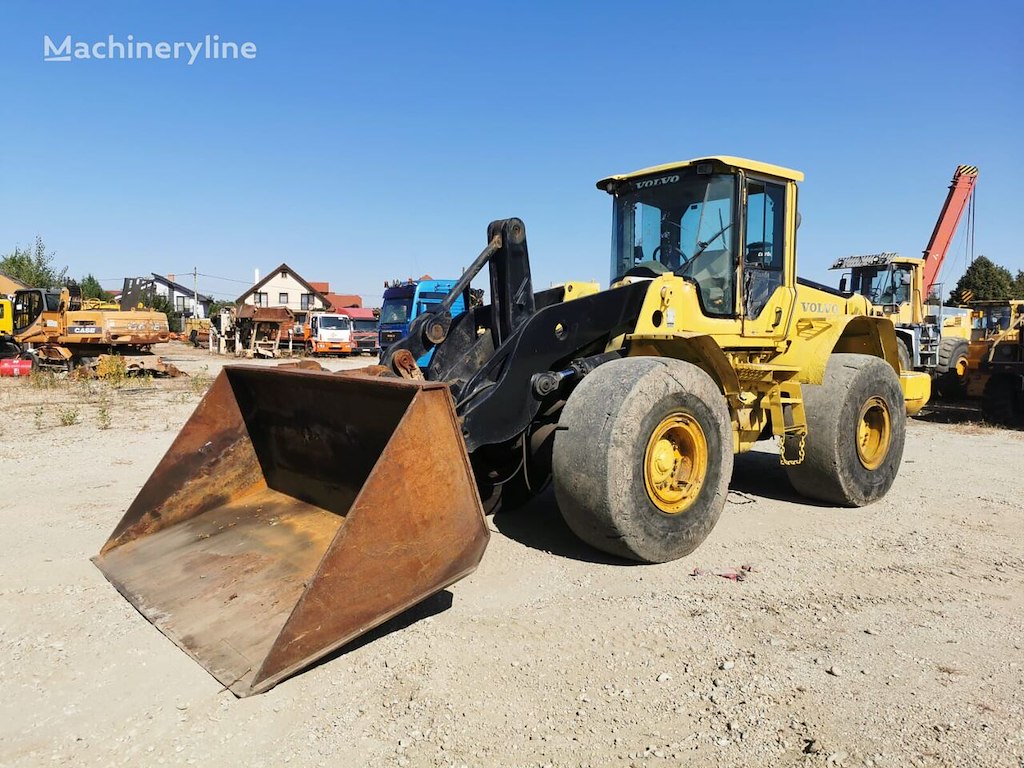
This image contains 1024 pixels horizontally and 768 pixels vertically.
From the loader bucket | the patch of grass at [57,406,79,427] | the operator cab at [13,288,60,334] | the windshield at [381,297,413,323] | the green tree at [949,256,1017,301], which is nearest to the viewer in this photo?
the loader bucket

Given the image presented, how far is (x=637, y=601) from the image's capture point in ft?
13.6

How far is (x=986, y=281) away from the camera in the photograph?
38.2m

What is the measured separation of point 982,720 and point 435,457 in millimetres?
2577

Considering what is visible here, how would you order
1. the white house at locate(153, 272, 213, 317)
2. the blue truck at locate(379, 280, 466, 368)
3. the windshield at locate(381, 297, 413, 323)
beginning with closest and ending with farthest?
1. the blue truck at locate(379, 280, 466, 368)
2. the windshield at locate(381, 297, 413, 323)
3. the white house at locate(153, 272, 213, 317)

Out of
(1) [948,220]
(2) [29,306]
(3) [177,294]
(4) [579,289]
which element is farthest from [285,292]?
(4) [579,289]

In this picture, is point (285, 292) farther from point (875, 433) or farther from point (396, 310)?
point (875, 433)

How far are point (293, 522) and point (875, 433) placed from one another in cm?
533

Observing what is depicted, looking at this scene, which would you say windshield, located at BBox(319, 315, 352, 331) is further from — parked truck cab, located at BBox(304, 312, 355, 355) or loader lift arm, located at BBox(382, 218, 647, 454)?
loader lift arm, located at BBox(382, 218, 647, 454)

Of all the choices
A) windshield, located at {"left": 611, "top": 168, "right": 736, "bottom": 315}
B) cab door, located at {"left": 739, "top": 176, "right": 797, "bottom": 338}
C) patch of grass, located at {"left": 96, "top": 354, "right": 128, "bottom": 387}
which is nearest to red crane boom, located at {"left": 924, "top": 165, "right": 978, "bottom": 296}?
cab door, located at {"left": 739, "top": 176, "right": 797, "bottom": 338}

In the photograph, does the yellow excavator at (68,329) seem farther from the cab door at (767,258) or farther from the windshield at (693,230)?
the cab door at (767,258)

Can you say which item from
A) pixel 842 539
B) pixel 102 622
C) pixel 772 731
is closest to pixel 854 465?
pixel 842 539

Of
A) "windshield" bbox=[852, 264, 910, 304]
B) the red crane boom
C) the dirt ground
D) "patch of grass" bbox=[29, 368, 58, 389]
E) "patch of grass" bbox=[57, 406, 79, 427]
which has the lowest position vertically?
the dirt ground

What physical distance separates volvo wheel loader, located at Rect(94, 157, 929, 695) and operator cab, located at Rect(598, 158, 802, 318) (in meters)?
0.02

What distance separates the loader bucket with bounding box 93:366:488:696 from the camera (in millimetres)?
3193
